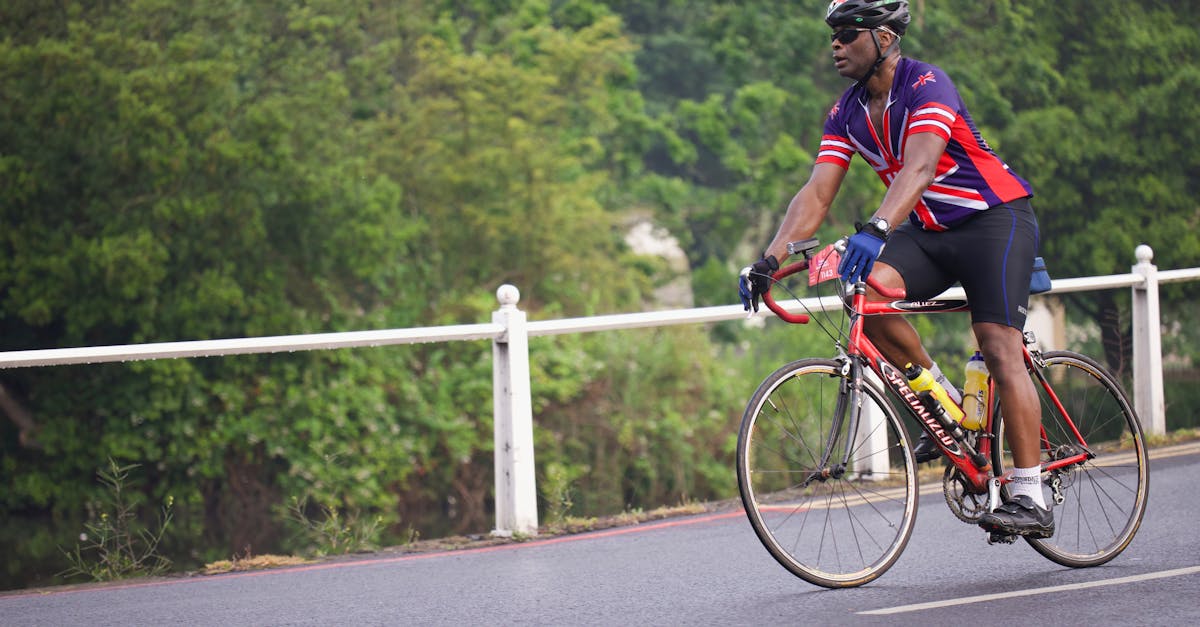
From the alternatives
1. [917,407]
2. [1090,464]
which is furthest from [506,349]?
[1090,464]

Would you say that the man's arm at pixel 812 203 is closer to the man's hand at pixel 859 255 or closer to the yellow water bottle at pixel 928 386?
the man's hand at pixel 859 255

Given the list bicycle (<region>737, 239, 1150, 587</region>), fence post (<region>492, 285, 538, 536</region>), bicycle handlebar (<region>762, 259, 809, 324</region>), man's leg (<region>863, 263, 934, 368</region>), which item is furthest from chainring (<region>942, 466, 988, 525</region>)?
fence post (<region>492, 285, 538, 536</region>)

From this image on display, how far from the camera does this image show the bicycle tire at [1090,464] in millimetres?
5648

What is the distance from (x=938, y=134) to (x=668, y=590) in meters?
1.97

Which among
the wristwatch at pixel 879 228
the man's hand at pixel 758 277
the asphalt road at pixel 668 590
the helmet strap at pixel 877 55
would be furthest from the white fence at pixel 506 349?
the wristwatch at pixel 879 228

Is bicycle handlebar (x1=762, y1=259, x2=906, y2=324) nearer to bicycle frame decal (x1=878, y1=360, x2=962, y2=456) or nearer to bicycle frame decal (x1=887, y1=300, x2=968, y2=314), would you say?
bicycle frame decal (x1=887, y1=300, x2=968, y2=314)

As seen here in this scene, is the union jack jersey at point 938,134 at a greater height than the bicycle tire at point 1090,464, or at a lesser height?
greater

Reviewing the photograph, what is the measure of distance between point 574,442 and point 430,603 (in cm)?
1409

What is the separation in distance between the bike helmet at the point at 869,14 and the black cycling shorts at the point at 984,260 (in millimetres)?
731

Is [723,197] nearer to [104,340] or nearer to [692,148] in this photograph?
[692,148]

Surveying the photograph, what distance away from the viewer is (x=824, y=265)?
508 cm

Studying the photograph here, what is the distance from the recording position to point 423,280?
24.1 m

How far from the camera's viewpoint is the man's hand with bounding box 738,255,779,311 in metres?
5.10

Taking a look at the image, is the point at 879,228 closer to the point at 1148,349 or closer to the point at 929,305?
the point at 929,305
